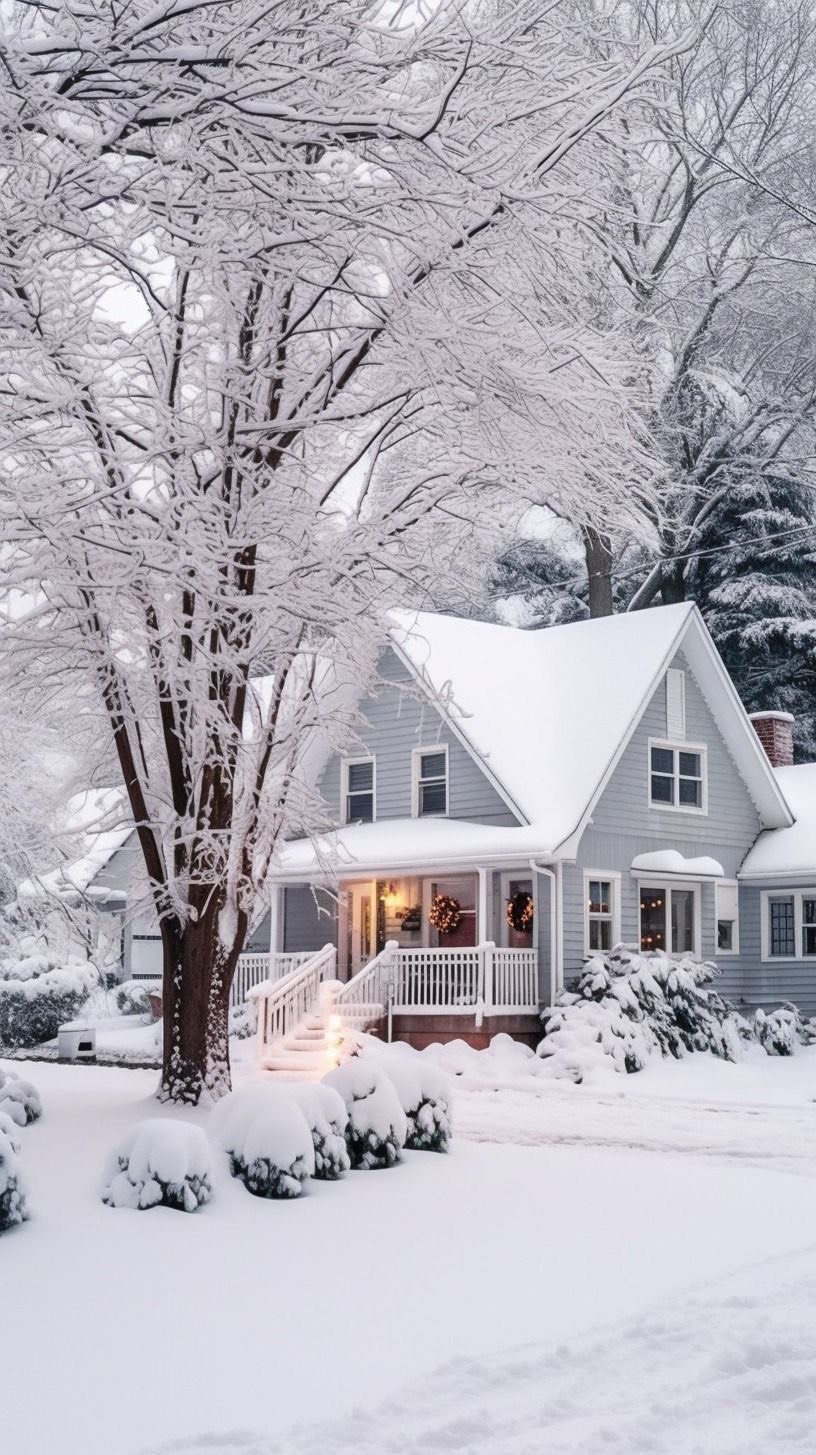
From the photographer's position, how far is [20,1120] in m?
11.6

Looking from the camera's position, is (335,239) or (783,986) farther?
(783,986)

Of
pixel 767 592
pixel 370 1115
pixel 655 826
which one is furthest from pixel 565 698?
pixel 370 1115

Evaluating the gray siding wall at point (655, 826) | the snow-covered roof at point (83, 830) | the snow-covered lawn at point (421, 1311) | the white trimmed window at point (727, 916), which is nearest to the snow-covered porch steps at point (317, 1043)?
the gray siding wall at point (655, 826)

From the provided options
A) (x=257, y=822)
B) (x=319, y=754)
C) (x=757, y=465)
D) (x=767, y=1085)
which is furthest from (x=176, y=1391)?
(x=757, y=465)

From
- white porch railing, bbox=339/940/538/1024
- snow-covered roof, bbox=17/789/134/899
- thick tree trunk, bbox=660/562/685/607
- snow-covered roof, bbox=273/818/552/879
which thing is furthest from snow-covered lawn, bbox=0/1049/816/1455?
thick tree trunk, bbox=660/562/685/607

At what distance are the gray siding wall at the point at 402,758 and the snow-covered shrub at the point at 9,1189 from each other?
56.1ft

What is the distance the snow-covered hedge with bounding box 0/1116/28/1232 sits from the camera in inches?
320

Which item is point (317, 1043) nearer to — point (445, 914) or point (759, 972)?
point (445, 914)

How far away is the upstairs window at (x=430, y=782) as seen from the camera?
26.2 metres

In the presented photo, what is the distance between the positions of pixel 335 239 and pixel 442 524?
4856 mm

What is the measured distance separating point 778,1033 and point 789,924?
4217 mm

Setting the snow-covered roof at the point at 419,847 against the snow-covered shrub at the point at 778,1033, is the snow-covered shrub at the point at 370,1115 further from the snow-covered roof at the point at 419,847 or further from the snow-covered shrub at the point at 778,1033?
the snow-covered shrub at the point at 778,1033

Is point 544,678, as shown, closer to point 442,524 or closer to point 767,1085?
point 767,1085

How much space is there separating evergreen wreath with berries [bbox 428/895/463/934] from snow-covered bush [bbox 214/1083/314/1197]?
1527 cm
